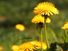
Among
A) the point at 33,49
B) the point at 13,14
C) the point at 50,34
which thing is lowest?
the point at 33,49

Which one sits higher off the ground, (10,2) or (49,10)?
(10,2)

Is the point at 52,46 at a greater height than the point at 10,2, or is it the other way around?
the point at 10,2

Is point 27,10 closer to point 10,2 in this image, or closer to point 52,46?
point 10,2

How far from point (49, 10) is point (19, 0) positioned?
16069mm

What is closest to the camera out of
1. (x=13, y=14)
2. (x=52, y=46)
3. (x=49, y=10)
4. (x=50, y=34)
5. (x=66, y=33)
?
(x=49, y=10)

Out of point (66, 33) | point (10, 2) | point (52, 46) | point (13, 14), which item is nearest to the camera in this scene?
point (52, 46)

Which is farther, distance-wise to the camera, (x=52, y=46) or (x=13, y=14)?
(x=13, y=14)

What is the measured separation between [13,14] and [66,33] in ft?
40.9

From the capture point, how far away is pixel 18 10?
651 inches

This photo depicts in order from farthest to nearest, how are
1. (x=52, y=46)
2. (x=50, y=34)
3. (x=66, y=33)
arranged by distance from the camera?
(x=50, y=34), (x=66, y=33), (x=52, y=46)

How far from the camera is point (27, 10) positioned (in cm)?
1623

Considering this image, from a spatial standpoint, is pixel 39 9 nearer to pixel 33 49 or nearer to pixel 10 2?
pixel 33 49

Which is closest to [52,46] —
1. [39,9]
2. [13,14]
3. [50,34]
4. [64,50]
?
[64,50]

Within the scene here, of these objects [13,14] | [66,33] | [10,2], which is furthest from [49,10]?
[10,2]
